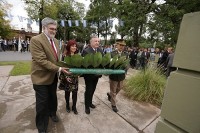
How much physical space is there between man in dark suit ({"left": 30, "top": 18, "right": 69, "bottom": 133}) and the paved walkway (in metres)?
0.47

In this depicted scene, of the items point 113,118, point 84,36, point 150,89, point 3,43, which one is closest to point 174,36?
point 150,89

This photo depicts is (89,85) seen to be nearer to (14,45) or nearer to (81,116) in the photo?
(81,116)

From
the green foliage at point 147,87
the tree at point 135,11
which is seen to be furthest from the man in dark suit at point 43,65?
the tree at point 135,11

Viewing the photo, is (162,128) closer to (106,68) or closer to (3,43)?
(106,68)

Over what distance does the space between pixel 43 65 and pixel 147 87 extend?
11.6 feet

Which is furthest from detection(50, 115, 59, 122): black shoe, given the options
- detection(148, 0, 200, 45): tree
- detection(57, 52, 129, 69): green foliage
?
detection(148, 0, 200, 45): tree

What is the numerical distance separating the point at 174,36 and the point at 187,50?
18.2 m

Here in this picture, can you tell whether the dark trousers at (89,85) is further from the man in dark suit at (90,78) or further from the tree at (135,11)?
the tree at (135,11)

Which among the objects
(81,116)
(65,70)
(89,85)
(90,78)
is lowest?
(81,116)

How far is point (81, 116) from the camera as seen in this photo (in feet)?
12.5

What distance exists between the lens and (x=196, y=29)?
123 centimetres

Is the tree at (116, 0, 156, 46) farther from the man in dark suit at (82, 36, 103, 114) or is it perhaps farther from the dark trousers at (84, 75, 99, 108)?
the dark trousers at (84, 75, 99, 108)

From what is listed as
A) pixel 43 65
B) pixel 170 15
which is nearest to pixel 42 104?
pixel 43 65

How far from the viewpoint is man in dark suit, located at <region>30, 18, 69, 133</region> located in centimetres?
277
